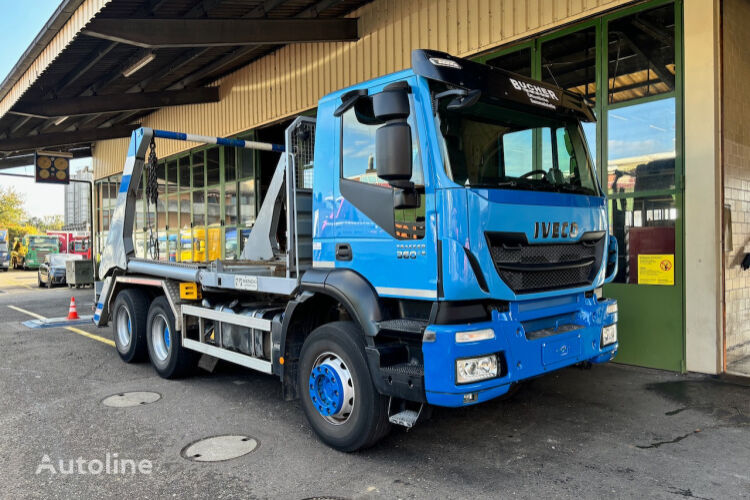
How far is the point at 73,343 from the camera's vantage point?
29.2 ft

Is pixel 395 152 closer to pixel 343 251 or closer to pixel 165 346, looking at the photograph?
pixel 343 251

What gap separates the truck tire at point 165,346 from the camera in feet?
20.8

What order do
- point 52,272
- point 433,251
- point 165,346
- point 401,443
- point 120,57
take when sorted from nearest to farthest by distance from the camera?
1. point 433,251
2. point 401,443
3. point 165,346
4. point 120,57
5. point 52,272

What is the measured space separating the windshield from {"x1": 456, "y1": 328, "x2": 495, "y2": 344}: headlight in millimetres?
962

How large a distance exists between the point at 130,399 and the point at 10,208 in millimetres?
62936

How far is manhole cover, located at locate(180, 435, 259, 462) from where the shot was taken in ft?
13.3

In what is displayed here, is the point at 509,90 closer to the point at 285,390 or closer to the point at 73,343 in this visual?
the point at 285,390

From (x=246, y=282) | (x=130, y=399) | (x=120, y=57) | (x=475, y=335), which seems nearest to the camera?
(x=475, y=335)

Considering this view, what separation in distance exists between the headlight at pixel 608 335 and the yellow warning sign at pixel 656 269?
2197 mm

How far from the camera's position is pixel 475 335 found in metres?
3.45

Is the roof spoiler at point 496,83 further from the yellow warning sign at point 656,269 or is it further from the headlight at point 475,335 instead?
the yellow warning sign at point 656,269

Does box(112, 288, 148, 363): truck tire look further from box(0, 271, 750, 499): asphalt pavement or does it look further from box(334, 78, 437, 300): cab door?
box(334, 78, 437, 300): cab door

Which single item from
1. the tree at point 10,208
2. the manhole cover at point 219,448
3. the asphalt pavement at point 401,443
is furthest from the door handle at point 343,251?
the tree at point 10,208

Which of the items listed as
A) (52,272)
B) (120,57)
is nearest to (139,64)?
(120,57)
